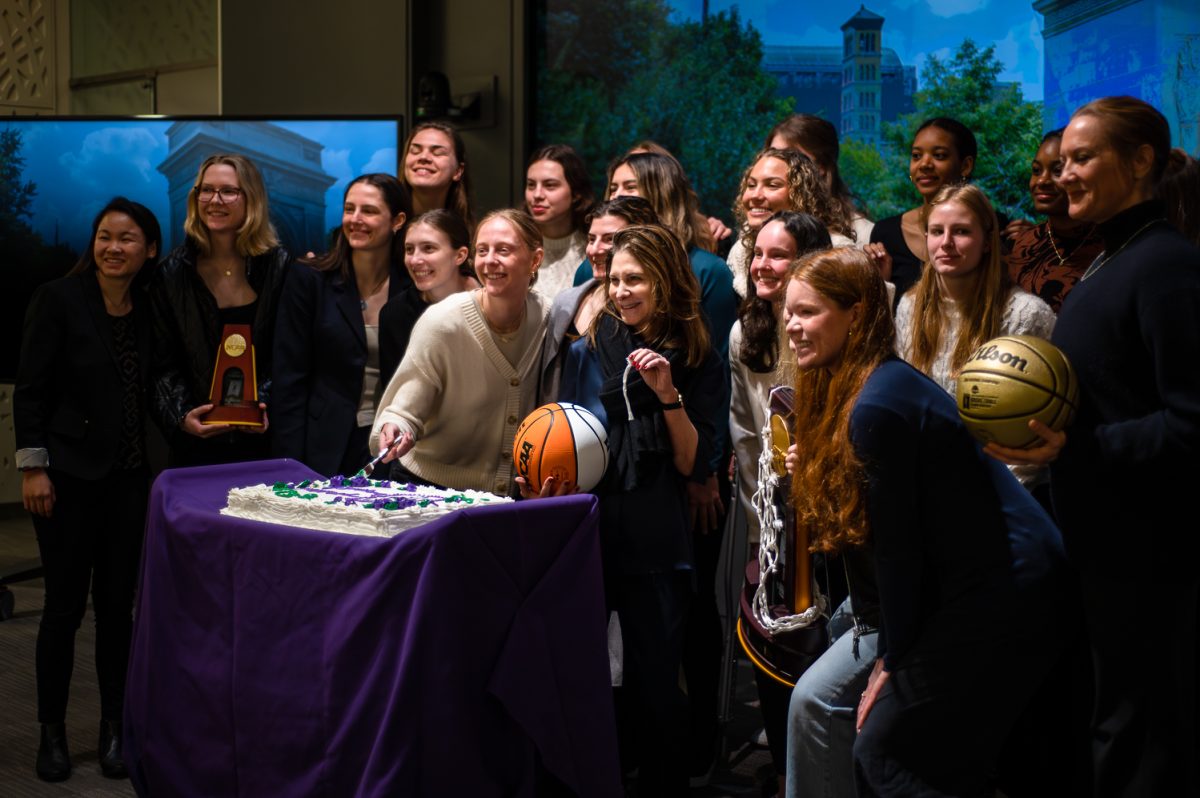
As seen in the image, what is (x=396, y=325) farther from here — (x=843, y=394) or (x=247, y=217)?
(x=843, y=394)

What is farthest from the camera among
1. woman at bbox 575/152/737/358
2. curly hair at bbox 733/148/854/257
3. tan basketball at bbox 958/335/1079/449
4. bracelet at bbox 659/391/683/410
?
curly hair at bbox 733/148/854/257

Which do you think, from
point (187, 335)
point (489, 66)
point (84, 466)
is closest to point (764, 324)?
point (187, 335)

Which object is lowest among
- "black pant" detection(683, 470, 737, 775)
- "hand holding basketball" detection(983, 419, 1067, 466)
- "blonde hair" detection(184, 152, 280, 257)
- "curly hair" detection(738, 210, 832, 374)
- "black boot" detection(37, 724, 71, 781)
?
"black boot" detection(37, 724, 71, 781)

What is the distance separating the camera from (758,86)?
22.1ft

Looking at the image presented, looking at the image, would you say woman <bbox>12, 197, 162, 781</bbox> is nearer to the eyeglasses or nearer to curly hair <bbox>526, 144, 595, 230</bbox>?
the eyeglasses

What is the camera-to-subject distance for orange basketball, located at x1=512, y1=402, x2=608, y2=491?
11.0ft

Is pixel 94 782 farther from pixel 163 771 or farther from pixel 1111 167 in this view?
pixel 1111 167

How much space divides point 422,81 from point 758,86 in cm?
177

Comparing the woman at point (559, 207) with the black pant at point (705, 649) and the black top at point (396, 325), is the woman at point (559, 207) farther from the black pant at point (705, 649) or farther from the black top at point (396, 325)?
the black pant at point (705, 649)

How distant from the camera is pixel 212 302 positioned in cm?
448

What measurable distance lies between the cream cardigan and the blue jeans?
4.08 feet

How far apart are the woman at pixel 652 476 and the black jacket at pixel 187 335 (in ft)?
4.91

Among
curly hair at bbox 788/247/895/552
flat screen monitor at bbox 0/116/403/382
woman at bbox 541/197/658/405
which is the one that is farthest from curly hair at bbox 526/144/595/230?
curly hair at bbox 788/247/895/552

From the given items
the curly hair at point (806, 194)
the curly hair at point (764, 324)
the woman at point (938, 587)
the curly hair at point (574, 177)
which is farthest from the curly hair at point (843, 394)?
the curly hair at point (574, 177)
